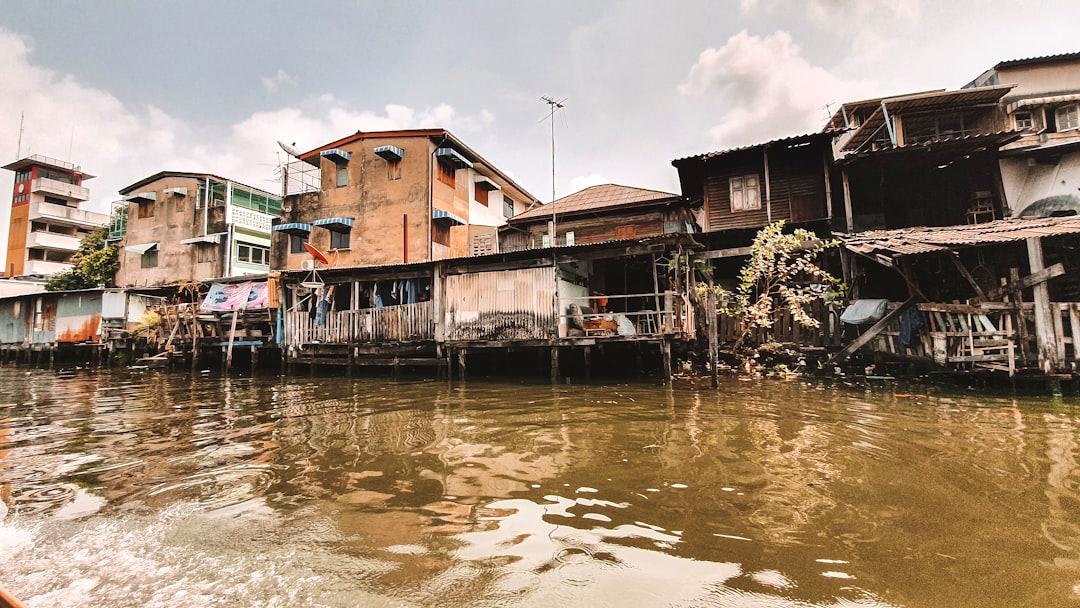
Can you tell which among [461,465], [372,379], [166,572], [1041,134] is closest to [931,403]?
[461,465]

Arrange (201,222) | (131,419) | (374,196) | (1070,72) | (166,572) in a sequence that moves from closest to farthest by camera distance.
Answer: (166,572)
(131,419)
(1070,72)
(374,196)
(201,222)

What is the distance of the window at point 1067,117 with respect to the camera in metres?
18.2

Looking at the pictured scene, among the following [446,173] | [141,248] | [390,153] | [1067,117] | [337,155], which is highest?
[337,155]

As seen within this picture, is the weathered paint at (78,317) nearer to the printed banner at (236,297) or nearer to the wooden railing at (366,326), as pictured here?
the printed banner at (236,297)

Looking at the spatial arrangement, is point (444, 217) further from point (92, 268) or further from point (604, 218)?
point (92, 268)

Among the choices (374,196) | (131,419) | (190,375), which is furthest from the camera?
(374,196)

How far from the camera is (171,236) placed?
29047 millimetres

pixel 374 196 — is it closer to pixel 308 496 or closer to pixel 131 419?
pixel 131 419

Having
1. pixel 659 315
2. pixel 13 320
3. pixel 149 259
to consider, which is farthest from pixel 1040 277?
pixel 13 320

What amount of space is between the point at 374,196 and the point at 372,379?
37.1ft

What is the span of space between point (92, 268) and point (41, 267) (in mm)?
15961

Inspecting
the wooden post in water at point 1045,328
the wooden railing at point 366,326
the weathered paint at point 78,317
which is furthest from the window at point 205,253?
the wooden post in water at point 1045,328

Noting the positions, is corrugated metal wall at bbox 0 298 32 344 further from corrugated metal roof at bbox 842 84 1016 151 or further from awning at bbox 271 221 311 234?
corrugated metal roof at bbox 842 84 1016 151

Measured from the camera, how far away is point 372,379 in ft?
48.8
